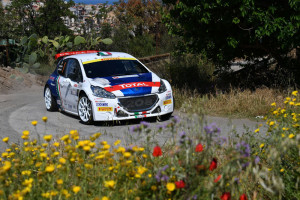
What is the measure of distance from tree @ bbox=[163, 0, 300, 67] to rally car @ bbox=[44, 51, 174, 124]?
181 centimetres

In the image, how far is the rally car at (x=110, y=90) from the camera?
10281mm

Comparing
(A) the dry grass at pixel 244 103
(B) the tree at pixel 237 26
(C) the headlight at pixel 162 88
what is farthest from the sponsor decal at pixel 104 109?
(B) the tree at pixel 237 26

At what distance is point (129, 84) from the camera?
10.5 m

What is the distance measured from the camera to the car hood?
10.3 meters

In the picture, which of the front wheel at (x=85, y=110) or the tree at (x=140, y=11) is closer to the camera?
the front wheel at (x=85, y=110)

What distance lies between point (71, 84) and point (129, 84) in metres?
1.76

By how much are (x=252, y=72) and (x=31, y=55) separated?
39.1 ft

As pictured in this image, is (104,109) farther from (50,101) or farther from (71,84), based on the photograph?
(50,101)

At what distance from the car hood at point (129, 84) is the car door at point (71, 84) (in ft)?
2.10

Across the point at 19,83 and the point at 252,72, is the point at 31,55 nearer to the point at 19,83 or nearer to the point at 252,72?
the point at 19,83

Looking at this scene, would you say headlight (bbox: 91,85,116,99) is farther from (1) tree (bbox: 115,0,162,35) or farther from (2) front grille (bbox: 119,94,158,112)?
(1) tree (bbox: 115,0,162,35)

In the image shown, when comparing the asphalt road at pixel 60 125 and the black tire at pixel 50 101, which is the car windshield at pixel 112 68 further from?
the black tire at pixel 50 101

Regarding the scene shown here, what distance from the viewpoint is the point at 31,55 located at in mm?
22766

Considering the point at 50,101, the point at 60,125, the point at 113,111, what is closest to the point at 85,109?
the point at 60,125
